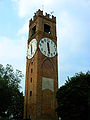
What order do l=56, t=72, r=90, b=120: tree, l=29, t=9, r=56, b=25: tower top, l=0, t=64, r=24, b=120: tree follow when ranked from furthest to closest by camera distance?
l=29, t=9, r=56, b=25: tower top, l=0, t=64, r=24, b=120: tree, l=56, t=72, r=90, b=120: tree

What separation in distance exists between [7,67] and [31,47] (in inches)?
228

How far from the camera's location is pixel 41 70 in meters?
34.8

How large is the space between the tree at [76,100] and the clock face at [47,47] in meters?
8.93

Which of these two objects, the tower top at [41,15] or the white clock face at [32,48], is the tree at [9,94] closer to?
the white clock face at [32,48]

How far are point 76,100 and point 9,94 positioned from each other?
38.5 feet

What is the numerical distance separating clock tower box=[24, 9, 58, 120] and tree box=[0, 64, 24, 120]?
2.18 meters

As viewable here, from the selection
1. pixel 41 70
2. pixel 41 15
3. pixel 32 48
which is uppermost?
pixel 41 15

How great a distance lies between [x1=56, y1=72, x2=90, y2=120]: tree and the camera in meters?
26.3

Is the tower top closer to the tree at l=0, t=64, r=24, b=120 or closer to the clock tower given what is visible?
the clock tower

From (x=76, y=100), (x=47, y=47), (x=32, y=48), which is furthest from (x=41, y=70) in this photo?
(x=76, y=100)

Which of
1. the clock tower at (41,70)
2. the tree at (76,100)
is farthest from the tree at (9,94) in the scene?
the tree at (76,100)

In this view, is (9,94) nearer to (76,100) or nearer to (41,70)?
(41,70)

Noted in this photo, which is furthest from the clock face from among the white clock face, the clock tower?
the white clock face

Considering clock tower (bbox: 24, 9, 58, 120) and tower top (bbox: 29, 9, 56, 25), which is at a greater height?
tower top (bbox: 29, 9, 56, 25)
